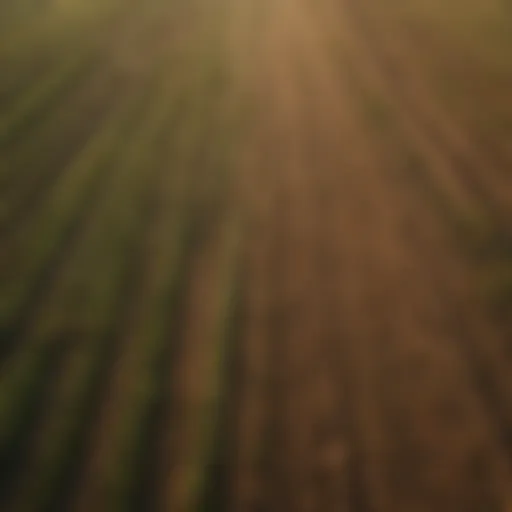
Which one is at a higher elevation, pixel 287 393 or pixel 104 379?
pixel 104 379

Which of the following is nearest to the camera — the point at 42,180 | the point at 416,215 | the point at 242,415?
the point at 242,415

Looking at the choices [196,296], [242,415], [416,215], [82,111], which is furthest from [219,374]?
[82,111]

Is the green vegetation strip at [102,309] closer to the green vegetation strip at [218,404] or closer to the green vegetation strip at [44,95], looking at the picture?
the green vegetation strip at [218,404]

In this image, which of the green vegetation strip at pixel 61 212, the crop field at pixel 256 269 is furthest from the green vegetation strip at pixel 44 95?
the green vegetation strip at pixel 61 212

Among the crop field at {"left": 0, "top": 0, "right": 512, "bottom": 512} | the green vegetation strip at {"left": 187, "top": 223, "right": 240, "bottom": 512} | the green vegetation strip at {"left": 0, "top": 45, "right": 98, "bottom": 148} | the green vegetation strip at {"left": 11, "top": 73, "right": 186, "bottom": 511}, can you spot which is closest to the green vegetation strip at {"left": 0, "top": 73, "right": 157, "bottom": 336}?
the crop field at {"left": 0, "top": 0, "right": 512, "bottom": 512}

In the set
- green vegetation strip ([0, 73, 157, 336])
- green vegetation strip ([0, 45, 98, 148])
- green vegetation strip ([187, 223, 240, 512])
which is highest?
green vegetation strip ([0, 45, 98, 148])

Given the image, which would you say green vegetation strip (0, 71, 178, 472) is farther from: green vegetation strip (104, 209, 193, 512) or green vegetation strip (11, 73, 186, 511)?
green vegetation strip (104, 209, 193, 512)

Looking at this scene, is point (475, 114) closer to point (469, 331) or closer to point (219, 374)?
point (469, 331)

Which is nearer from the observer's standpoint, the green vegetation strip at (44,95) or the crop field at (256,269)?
the crop field at (256,269)
